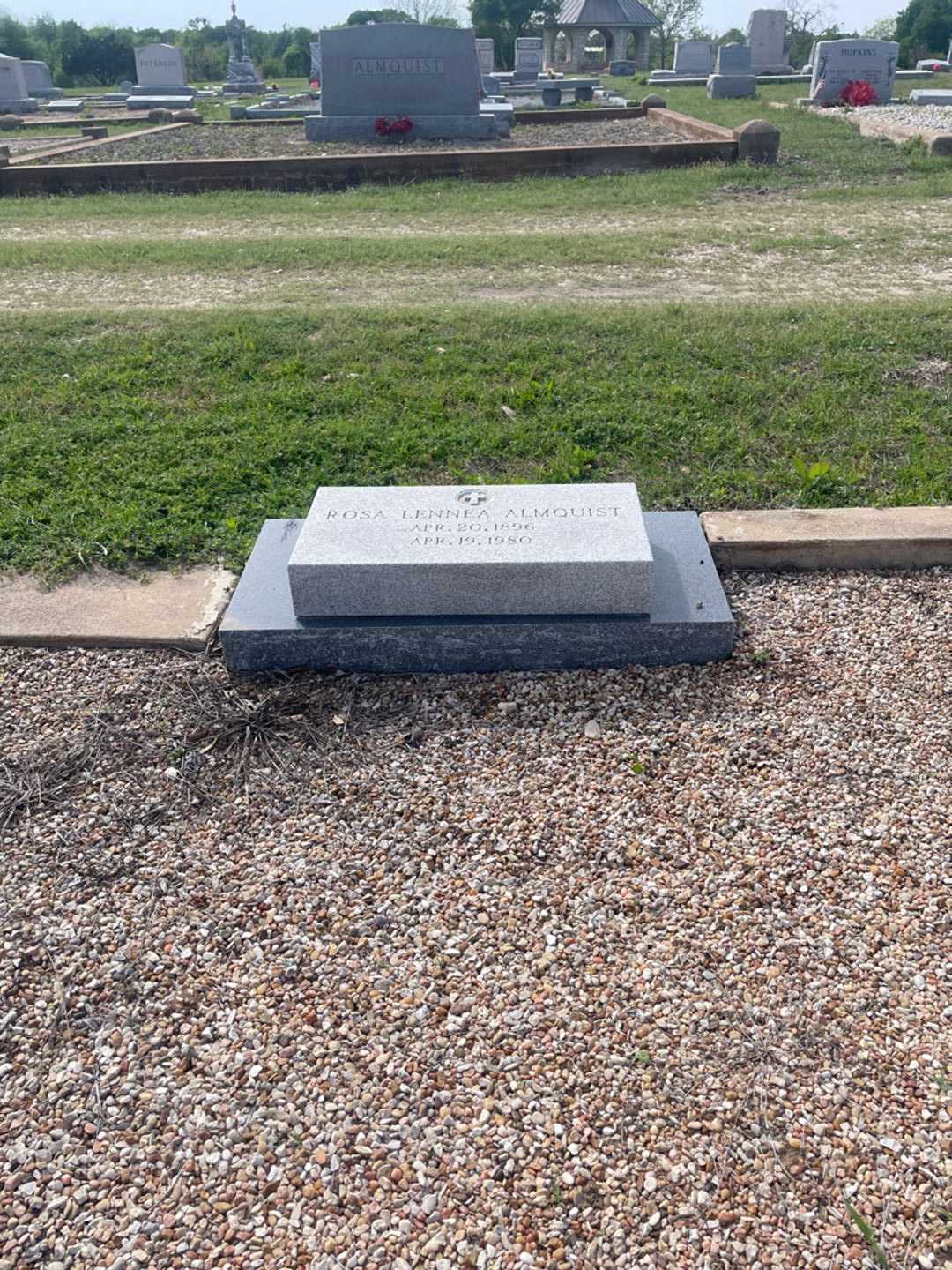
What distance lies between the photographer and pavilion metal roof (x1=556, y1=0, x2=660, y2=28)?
5094 centimetres

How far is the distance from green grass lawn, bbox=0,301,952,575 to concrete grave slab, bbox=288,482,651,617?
90 cm

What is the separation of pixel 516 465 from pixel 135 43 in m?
59.0

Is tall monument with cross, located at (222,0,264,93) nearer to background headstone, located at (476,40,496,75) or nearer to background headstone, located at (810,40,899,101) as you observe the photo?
background headstone, located at (476,40,496,75)

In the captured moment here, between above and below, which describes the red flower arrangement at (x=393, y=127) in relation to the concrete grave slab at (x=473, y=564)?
above

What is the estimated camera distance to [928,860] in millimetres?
2701

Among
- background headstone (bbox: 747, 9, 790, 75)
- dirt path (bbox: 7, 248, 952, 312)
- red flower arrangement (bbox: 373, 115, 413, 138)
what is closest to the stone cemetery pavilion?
background headstone (bbox: 747, 9, 790, 75)

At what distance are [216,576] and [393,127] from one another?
1514cm

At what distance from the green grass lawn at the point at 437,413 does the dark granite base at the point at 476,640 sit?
2.77ft

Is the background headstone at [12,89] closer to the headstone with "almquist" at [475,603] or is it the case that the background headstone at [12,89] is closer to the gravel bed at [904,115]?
the gravel bed at [904,115]

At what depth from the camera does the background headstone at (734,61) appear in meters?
34.6

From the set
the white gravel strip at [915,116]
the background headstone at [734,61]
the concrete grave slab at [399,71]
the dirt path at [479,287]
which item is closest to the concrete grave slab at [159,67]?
the background headstone at [734,61]

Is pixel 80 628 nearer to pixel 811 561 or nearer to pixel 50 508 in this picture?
pixel 50 508

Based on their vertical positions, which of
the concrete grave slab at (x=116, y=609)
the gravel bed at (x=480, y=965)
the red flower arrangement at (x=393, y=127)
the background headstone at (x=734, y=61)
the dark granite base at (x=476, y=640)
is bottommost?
the gravel bed at (x=480, y=965)

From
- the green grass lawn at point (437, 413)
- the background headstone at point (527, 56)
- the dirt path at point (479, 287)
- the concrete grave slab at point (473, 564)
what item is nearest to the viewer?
the concrete grave slab at point (473, 564)
